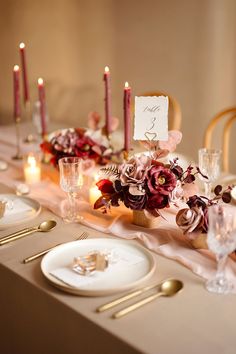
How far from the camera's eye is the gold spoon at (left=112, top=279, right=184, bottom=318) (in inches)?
47.7

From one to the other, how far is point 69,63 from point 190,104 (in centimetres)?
107

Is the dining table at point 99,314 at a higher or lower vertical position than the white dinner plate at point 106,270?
lower

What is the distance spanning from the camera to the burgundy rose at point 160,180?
5.05 feet

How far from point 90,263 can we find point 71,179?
0.39 meters

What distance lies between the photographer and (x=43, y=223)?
5.61 ft

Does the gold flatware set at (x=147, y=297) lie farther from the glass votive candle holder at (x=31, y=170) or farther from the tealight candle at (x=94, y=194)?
the glass votive candle holder at (x=31, y=170)

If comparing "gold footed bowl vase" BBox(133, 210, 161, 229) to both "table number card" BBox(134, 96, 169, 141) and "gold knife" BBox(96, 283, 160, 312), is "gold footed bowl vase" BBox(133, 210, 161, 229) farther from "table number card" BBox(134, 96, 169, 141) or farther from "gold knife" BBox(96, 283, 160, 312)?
"gold knife" BBox(96, 283, 160, 312)

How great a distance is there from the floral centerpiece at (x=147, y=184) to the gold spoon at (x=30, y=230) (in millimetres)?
214

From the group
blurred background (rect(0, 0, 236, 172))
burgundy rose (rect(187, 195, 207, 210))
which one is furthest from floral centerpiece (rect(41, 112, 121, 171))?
blurred background (rect(0, 0, 236, 172))

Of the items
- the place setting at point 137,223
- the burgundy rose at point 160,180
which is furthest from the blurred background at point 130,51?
the burgundy rose at point 160,180

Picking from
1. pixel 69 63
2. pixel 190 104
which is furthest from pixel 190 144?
pixel 69 63

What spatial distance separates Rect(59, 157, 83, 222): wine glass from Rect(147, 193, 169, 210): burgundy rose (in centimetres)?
28

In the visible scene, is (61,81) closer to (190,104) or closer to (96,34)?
(96,34)

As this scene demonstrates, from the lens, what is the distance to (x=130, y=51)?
143 inches
